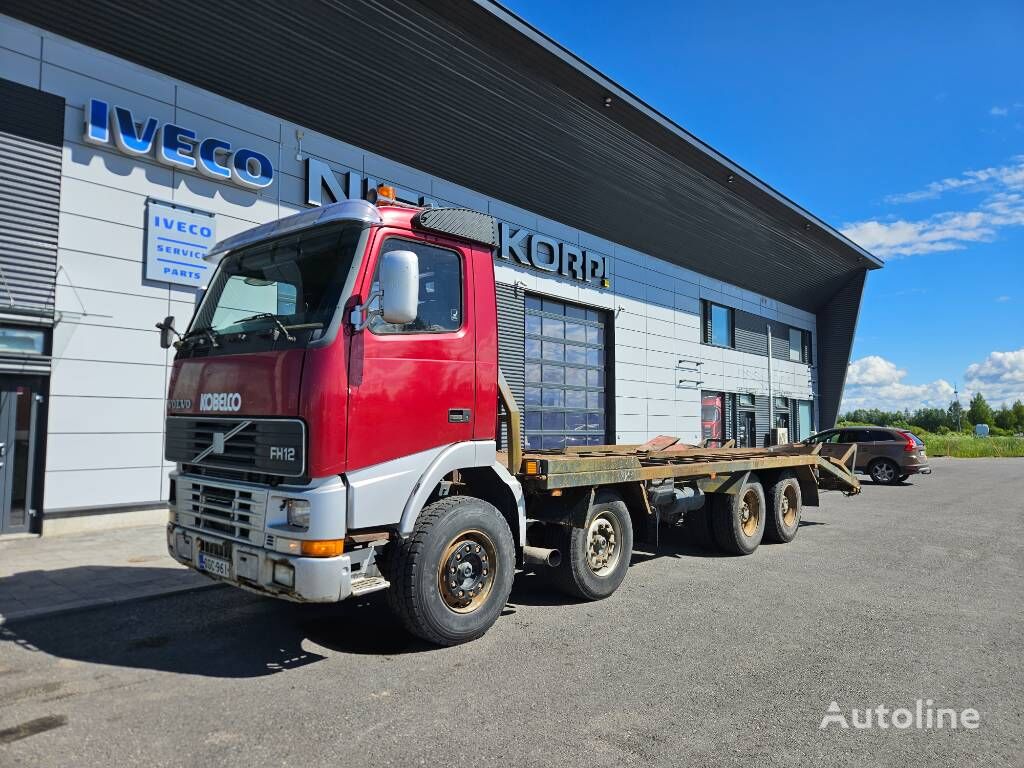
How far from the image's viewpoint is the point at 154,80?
9.77 meters

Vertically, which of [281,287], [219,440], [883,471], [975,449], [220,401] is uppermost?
[281,287]

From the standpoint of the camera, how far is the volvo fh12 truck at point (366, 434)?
4055 millimetres

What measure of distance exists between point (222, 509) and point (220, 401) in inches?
29.2

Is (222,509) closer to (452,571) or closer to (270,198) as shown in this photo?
(452,571)

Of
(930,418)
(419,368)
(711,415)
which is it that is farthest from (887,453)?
(930,418)

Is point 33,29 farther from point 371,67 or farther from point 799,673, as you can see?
point 799,673

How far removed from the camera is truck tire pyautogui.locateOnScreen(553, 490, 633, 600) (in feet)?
18.6

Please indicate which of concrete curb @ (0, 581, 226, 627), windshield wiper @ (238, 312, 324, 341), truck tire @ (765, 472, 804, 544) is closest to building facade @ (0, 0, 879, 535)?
truck tire @ (765, 472, 804, 544)

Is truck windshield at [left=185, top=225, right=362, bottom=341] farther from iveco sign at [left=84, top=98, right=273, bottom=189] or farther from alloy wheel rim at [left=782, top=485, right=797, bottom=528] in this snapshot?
alloy wheel rim at [left=782, top=485, right=797, bottom=528]

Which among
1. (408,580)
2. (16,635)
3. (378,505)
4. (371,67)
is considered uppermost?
(371,67)

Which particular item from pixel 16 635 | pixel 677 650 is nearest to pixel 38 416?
pixel 16 635

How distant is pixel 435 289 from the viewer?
4.84 metres

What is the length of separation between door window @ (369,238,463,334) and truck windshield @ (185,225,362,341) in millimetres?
398

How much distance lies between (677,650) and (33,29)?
10.9 meters
